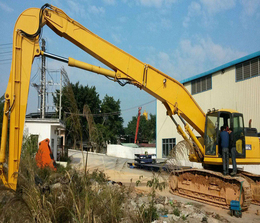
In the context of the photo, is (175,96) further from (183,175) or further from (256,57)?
(256,57)

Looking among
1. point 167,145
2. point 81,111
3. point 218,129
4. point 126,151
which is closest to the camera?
point 81,111

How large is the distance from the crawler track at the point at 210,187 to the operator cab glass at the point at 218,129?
843 millimetres

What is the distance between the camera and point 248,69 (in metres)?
18.5

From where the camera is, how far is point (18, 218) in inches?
160

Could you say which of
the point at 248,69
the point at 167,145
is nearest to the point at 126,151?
the point at 167,145

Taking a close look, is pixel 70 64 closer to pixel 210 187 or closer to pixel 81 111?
pixel 81 111

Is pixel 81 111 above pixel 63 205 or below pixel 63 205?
above

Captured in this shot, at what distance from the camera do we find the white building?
58.7 ft

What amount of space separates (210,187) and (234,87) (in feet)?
40.5

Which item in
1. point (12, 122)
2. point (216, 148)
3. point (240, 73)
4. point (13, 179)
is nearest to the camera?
point (13, 179)

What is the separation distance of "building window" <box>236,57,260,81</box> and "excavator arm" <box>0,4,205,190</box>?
33.3 feet

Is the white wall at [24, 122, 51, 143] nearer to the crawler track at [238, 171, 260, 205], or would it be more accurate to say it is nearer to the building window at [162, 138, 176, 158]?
the crawler track at [238, 171, 260, 205]

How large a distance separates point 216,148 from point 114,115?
149ft

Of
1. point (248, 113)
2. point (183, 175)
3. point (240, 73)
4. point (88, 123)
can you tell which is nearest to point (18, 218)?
point (88, 123)
